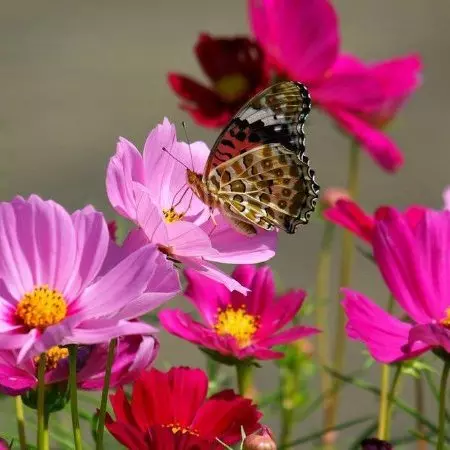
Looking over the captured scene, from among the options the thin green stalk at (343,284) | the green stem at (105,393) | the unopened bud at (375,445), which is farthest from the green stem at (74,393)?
the thin green stalk at (343,284)

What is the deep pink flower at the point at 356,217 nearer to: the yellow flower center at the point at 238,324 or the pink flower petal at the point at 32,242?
the yellow flower center at the point at 238,324

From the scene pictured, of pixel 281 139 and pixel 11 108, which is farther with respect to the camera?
pixel 11 108

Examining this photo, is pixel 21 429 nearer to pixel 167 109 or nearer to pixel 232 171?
pixel 232 171

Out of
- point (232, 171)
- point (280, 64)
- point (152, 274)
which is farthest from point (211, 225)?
point (280, 64)

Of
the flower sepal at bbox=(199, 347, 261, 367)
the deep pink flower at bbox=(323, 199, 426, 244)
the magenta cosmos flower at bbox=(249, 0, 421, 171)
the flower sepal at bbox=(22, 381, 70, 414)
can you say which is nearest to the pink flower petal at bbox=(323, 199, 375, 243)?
the deep pink flower at bbox=(323, 199, 426, 244)

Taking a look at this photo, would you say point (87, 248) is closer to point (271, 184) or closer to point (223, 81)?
point (271, 184)
